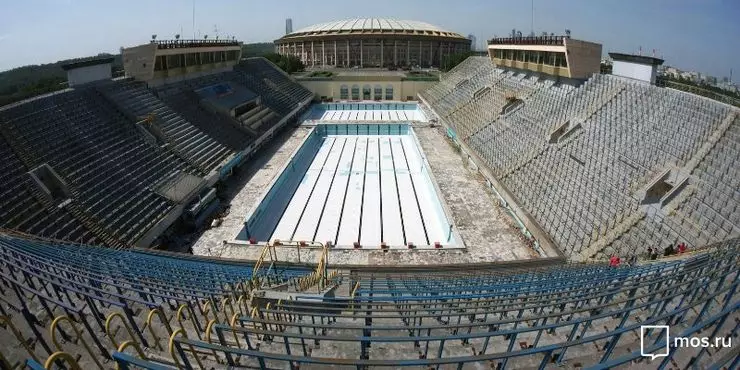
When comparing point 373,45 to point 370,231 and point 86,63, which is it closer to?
point 86,63

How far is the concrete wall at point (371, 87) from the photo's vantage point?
1774 inches

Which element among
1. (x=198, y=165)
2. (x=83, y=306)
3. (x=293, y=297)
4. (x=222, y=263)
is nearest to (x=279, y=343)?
(x=293, y=297)

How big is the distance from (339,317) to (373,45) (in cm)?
6483

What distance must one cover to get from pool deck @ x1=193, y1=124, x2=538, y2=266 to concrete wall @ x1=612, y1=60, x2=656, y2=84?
28.4 feet

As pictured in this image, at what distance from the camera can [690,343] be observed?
4.66 meters

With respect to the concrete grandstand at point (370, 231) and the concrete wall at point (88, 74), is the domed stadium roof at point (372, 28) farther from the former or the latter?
the concrete wall at point (88, 74)

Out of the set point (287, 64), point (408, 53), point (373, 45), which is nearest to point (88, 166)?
point (287, 64)

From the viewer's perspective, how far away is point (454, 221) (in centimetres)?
1503

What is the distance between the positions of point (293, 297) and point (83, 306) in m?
3.19

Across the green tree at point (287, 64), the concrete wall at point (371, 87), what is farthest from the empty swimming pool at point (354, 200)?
the green tree at point (287, 64)

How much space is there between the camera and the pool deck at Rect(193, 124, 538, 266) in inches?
499

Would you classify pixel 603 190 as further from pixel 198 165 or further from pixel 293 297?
pixel 198 165

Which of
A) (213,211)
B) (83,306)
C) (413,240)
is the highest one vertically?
(83,306)

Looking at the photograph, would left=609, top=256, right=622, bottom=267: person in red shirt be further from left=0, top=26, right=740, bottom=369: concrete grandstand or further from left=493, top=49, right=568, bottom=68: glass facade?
left=493, top=49, right=568, bottom=68: glass facade
